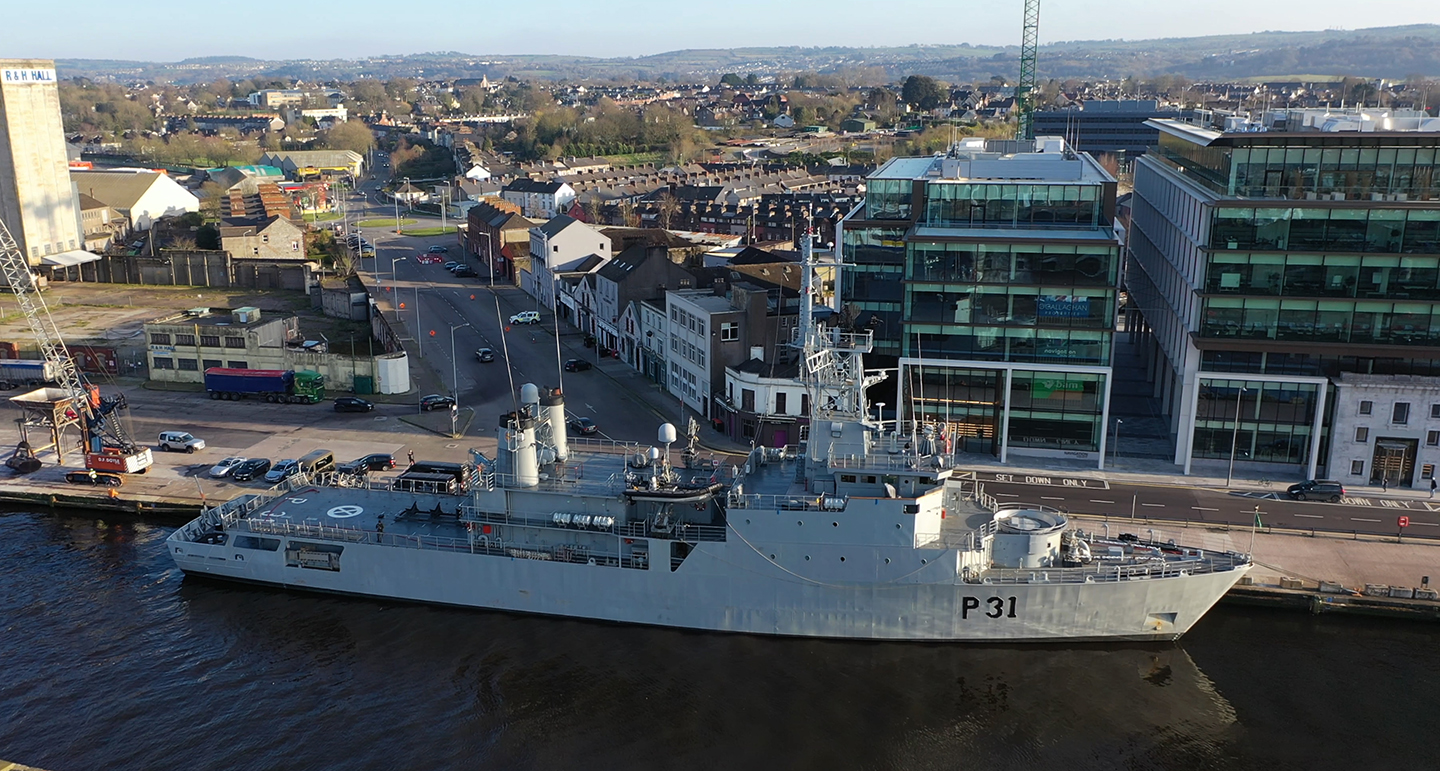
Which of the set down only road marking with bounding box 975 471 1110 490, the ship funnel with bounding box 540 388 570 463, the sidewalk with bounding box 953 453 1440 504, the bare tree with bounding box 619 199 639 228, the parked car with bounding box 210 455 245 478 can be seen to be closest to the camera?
the ship funnel with bounding box 540 388 570 463

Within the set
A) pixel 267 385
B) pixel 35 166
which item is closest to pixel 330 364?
pixel 267 385

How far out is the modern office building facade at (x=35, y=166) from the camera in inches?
3718

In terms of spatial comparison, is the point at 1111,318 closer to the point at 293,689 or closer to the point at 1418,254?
the point at 1418,254

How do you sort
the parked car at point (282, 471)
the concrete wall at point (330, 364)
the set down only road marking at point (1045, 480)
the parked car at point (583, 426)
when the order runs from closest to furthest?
the set down only road marking at point (1045, 480) < the parked car at point (282, 471) < the parked car at point (583, 426) < the concrete wall at point (330, 364)

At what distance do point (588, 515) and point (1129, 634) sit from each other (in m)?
17.7

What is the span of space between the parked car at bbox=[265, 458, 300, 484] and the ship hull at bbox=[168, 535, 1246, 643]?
10910 millimetres

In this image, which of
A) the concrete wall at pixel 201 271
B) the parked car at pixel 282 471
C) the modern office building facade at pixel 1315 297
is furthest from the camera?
the concrete wall at pixel 201 271

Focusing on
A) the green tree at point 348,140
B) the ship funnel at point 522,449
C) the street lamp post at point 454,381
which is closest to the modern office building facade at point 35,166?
the street lamp post at point 454,381

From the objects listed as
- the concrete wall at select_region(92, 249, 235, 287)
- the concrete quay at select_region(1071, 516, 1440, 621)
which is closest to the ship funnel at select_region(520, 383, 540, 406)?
the concrete quay at select_region(1071, 516, 1440, 621)

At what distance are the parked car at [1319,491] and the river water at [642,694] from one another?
30.1 ft

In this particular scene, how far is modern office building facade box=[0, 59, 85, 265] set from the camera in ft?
310

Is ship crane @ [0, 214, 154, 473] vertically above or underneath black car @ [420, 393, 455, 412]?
above

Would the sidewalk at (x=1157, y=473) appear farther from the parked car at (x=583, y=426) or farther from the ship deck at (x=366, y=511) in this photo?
the ship deck at (x=366, y=511)

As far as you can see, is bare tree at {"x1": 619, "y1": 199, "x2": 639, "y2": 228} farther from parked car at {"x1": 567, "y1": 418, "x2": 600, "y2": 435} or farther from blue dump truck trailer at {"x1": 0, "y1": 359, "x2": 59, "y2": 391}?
blue dump truck trailer at {"x1": 0, "y1": 359, "x2": 59, "y2": 391}
